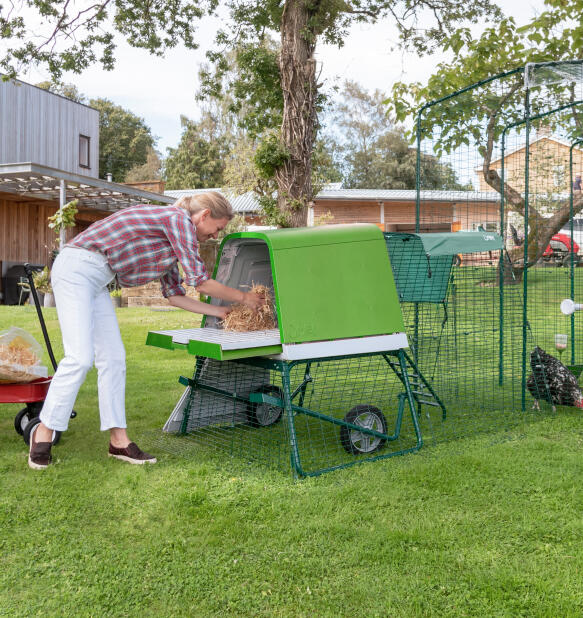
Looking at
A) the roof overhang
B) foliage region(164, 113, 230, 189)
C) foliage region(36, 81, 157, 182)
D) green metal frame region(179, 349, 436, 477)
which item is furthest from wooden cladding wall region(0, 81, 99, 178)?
foliage region(36, 81, 157, 182)

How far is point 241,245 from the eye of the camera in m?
4.67

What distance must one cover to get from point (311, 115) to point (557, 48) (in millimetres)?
3115

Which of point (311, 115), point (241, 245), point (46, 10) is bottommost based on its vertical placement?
point (241, 245)

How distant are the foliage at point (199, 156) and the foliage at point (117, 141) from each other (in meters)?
5.33

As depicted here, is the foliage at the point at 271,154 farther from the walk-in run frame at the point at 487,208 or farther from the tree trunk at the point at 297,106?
the walk-in run frame at the point at 487,208

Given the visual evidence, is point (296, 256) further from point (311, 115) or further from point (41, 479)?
point (311, 115)

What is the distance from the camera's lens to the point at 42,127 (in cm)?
1948

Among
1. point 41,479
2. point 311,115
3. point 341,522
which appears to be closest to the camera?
point 341,522

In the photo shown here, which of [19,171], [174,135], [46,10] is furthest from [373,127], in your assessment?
[46,10]

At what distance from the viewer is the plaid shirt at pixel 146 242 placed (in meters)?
3.66

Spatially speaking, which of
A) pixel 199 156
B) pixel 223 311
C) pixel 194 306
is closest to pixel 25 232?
pixel 223 311

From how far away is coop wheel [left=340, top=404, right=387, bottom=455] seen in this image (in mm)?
4141

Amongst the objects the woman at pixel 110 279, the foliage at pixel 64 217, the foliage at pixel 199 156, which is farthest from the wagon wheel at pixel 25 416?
the foliage at pixel 199 156

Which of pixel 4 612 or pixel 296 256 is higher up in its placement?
pixel 296 256
